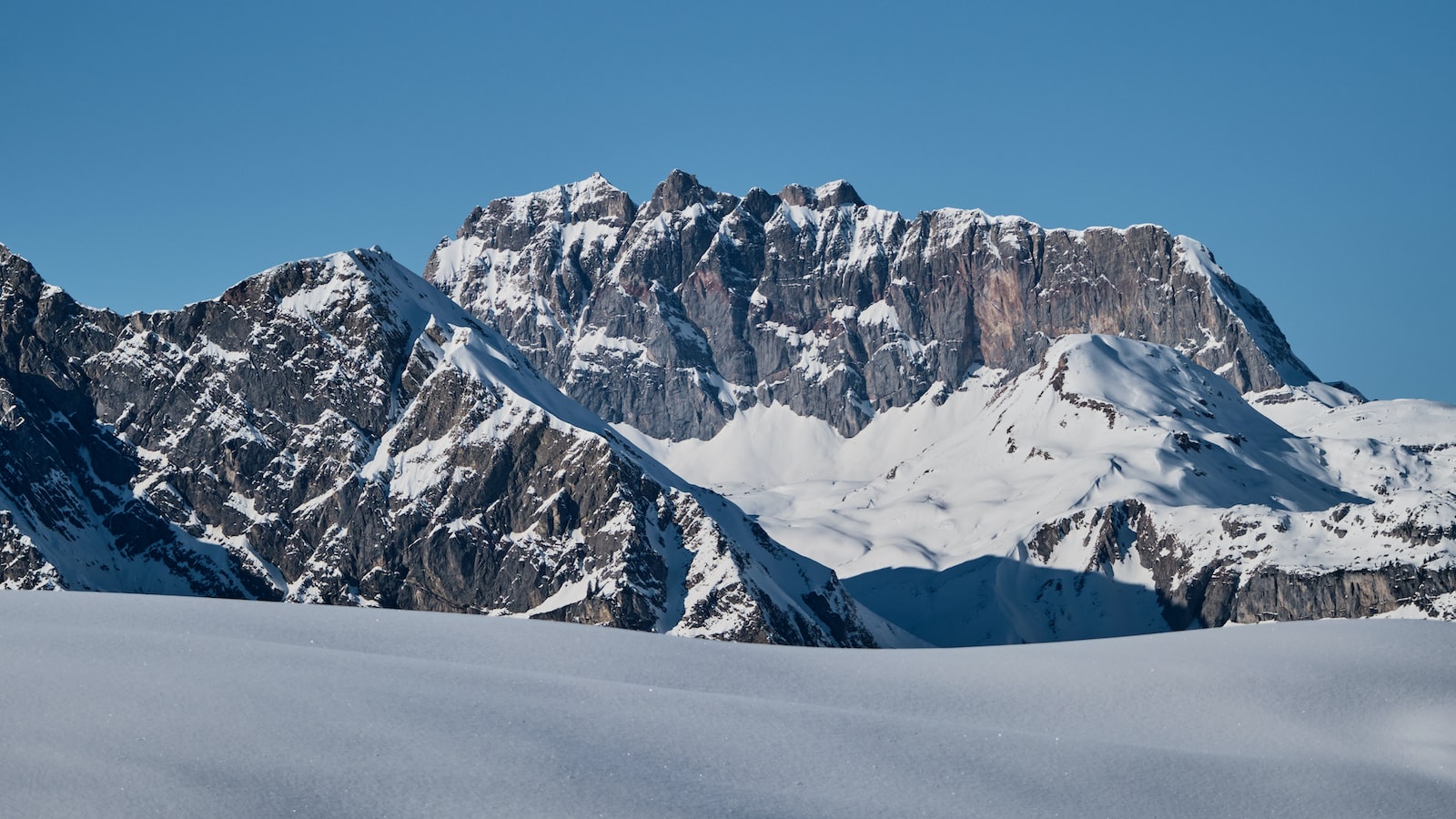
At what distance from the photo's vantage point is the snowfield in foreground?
4166 centimetres

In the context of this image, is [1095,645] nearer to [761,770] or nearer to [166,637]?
[761,770]

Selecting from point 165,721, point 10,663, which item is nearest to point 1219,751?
point 165,721

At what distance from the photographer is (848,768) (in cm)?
4534

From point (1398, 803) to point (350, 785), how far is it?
83.9ft

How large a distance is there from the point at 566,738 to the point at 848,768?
7.03 metres

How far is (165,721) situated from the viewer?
144 ft

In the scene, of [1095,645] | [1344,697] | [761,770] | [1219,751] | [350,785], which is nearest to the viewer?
[350,785]

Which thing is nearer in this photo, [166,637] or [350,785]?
[350,785]

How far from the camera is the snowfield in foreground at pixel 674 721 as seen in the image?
4166 cm

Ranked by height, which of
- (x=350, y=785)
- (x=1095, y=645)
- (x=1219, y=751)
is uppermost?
(x=1095, y=645)

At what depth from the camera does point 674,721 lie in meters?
47.8

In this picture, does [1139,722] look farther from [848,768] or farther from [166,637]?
[166,637]

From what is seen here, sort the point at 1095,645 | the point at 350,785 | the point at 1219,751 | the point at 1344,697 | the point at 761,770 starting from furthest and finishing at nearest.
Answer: the point at 1095,645, the point at 1344,697, the point at 1219,751, the point at 761,770, the point at 350,785

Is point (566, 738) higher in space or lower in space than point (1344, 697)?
lower
